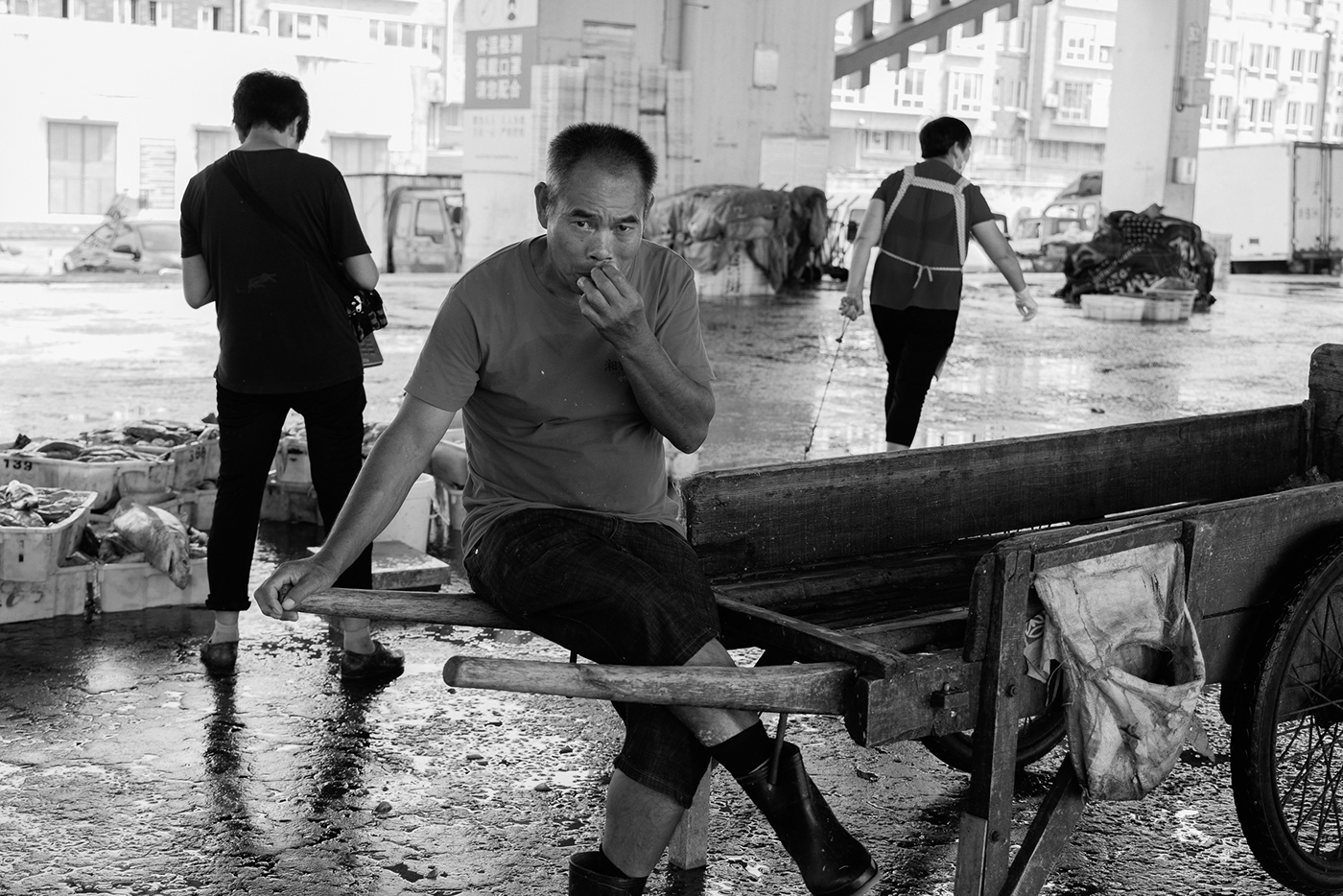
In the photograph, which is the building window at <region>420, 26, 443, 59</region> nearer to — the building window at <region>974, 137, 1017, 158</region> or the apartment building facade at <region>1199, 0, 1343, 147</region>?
the building window at <region>974, 137, 1017, 158</region>

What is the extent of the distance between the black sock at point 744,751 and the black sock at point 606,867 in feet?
0.94

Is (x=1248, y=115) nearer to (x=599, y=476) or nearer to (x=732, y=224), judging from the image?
(x=732, y=224)

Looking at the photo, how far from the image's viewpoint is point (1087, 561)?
2.84 m

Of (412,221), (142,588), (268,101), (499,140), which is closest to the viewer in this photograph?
(268,101)

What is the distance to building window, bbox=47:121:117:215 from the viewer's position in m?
34.9

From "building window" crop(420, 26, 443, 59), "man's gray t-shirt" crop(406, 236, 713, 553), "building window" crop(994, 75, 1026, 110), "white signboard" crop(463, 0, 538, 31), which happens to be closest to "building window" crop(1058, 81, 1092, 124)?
"building window" crop(994, 75, 1026, 110)

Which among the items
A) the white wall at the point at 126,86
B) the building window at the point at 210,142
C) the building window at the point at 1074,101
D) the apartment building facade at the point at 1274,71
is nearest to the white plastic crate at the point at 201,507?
the white wall at the point at 126,86

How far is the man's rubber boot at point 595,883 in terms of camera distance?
2.79 meters

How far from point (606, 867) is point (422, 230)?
2253cm

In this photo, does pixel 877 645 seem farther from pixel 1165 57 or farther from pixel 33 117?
pixel 33 117

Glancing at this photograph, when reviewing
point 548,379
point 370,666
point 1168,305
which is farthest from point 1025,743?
point 1168,305

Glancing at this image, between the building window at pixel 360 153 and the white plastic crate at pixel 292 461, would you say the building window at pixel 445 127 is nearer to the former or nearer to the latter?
the building window at pixel 360 153

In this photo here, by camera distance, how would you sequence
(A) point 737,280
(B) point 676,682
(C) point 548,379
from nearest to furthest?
(B) point 676,682, (C) point 548,379, (A) point 737,280

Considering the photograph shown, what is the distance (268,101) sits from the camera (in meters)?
4.56
